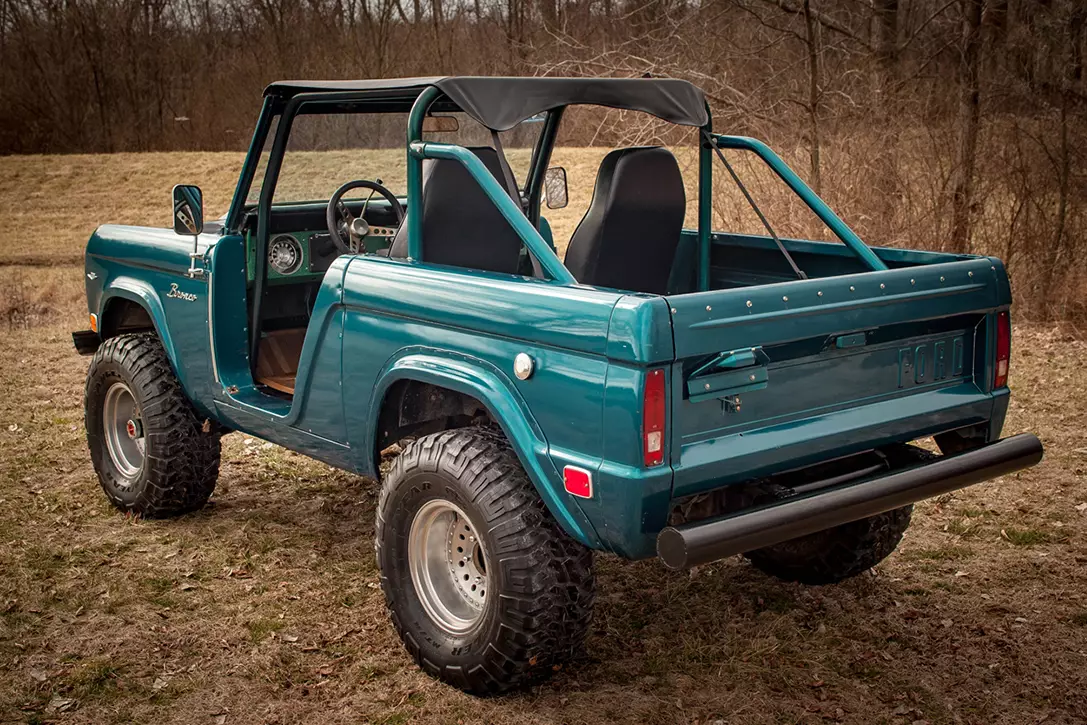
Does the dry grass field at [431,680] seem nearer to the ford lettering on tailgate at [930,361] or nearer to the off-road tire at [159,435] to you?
the off-road tire at [159,435]

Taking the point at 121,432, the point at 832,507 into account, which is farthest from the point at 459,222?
the point at 121,432

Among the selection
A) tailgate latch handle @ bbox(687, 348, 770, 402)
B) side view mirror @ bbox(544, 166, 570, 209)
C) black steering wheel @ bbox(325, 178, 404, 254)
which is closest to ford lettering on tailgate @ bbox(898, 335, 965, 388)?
tailgate latch handle @ bbox(687, 348, 770, 402)

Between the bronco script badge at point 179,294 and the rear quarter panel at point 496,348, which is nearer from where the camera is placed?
the rear quarter panel at point 496,348

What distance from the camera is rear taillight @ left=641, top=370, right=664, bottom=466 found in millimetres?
2965

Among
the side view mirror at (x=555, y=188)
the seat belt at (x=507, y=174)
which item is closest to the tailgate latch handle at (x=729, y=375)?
the seat belt at (x=507, y=174)

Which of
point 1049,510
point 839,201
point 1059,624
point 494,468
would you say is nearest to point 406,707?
point 494,468

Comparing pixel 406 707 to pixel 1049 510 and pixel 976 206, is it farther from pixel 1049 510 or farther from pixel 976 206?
Result: pixel 976 206

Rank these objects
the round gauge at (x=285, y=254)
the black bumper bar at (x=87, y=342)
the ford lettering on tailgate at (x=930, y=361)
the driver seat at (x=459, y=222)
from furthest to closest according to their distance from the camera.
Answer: the black bumper bar at (x=87, y=342) → the round gauge at (x=285, y=254) → the driver seat at (x=459, y=222) → the ford lettering on tailgate at (x=930, y=361)

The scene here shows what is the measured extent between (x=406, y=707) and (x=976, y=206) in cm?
807

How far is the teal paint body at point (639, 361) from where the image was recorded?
3029 mm

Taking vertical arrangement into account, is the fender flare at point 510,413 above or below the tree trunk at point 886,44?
below

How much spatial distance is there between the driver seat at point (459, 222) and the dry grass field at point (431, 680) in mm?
1435

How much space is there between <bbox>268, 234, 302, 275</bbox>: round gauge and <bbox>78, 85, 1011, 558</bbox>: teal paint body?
85 centimetres

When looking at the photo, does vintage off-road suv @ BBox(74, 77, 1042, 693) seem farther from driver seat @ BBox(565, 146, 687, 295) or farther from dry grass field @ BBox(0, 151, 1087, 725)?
dry grass field @ BBox(0, 151, 1087, 725)
